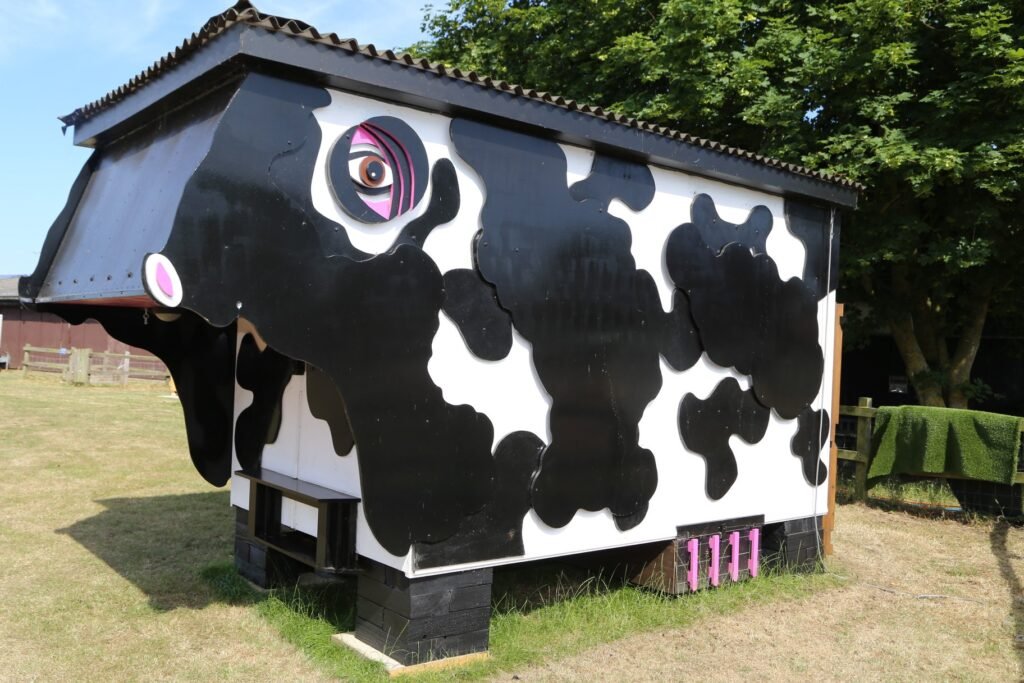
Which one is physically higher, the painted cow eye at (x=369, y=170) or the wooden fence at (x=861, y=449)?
the painted cow eye at (x=369, y=170)

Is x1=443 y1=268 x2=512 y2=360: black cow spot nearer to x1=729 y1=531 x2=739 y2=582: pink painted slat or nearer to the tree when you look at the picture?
x1=729 y1=531 x2=739 y2=582: pink painted slat

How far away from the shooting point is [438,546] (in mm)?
5074

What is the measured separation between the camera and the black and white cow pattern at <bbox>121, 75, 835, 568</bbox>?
442 cm

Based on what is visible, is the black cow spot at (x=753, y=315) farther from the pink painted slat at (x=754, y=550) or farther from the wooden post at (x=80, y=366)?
the wooden post at (x=80, y=366)

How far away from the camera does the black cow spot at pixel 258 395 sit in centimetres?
635

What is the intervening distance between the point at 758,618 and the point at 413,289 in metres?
3.73

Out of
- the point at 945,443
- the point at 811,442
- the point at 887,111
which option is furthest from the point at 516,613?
the point at 887,111

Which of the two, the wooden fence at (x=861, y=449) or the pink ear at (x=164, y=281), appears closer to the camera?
the pink ear at (x=164, y=281)

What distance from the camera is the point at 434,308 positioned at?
5059 millimetres

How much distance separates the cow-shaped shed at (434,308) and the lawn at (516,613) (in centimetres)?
40

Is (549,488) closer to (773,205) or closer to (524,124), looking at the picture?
(524,124)

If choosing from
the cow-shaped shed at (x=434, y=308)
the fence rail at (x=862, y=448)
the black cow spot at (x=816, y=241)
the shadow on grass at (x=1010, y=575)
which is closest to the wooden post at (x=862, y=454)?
the fence rail at (x=862, y=448)

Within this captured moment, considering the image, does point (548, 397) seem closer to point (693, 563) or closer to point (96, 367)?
point (693, 563)

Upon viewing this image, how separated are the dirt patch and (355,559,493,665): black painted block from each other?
371 millimetres
